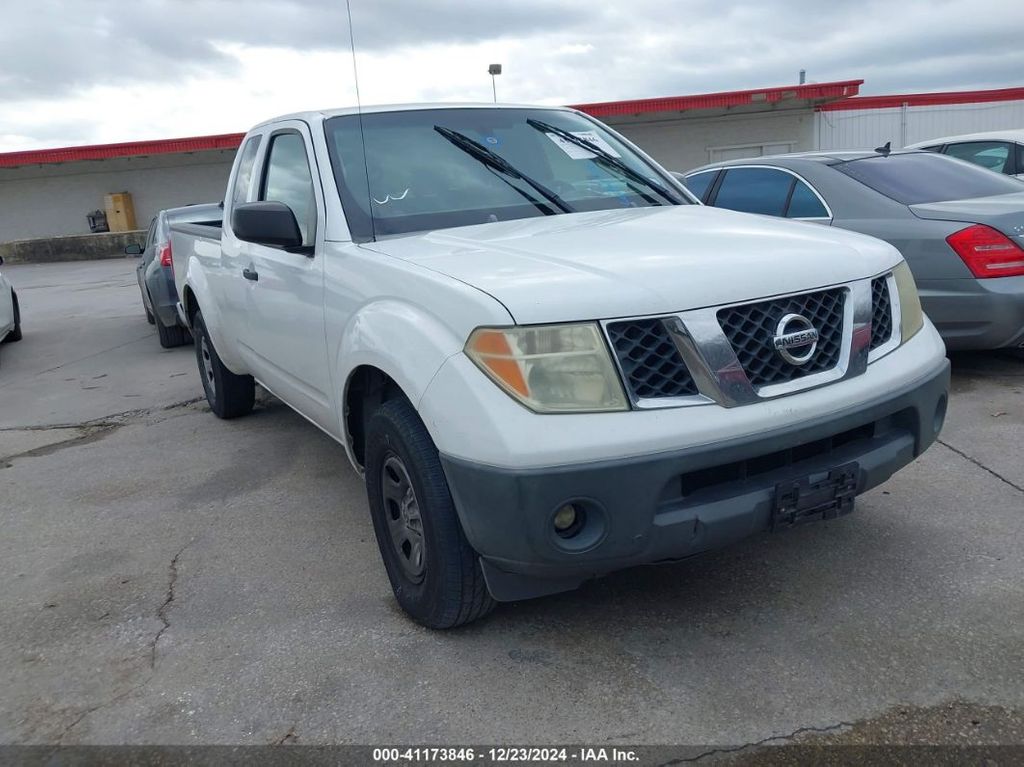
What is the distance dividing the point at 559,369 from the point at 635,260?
494 mm

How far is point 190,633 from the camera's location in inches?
122

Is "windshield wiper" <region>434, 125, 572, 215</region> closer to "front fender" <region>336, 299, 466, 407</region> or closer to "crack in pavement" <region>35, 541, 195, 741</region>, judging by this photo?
"front fender" <region>336, 299, 466, 407</region>

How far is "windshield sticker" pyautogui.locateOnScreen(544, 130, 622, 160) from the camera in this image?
13.1 ft

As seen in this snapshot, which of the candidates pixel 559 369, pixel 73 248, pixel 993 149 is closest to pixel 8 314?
pixel 559 369

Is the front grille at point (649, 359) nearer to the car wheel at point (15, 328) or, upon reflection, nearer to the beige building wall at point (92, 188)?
the car wheel at point (15, 328)

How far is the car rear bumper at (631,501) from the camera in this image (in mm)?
2307

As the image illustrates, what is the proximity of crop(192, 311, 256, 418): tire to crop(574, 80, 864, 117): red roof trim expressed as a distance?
19211mm

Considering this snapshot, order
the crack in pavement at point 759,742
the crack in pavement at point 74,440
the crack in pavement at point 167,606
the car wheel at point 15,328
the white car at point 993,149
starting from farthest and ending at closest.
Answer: the car wheel at point 15,328
the white car at point 993,149
the crack in pavement at point 74,440
the crack in pavement at point 167,606
the crack in pavement at point 759,742

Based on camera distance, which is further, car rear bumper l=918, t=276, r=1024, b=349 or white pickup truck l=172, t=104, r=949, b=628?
car rear bumper l=918, t=276, r=1024, b=349

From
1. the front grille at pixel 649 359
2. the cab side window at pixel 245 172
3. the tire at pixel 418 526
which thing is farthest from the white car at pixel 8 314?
the front grille at pixel 649 359

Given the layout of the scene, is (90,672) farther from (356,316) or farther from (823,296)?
(823,296)

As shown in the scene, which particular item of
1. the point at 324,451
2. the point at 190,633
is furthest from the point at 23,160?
the point at 190,633

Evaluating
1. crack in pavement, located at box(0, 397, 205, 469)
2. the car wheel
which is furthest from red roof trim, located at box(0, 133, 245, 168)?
crack in pavement, located at box(0, 397, 205, 469)

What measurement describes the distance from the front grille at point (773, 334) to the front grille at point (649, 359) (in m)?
0.17
